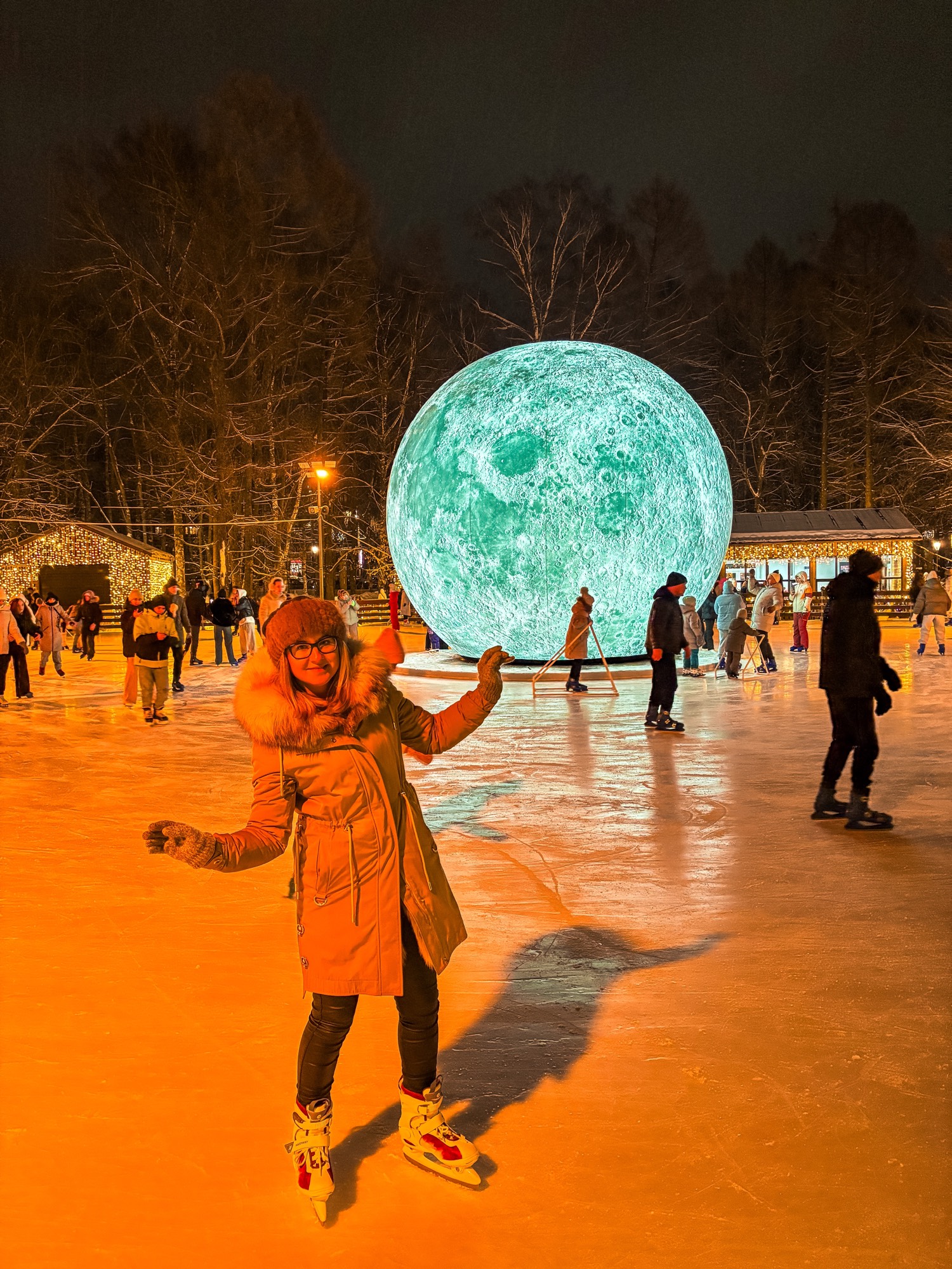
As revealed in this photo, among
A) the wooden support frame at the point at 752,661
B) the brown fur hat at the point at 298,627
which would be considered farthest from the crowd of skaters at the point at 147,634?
the wooden support frame at the point at 752,661

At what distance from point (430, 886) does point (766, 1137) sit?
3.97ft

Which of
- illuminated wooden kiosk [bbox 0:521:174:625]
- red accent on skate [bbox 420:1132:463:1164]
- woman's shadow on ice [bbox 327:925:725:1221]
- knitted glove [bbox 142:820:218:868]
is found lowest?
woman's shadow on ice [bbox 327:925:725:1221]

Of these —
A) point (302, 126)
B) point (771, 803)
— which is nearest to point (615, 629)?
point (771, 803)

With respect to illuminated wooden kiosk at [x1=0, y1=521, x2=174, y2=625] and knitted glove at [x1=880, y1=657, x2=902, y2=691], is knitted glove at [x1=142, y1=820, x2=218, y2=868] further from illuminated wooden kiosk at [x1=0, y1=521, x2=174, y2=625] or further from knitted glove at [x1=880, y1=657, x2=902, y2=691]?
illuminated wooden kiosk at [x1=0, y1=521, x2=174, y2=625]

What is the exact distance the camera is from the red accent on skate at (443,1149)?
334cm

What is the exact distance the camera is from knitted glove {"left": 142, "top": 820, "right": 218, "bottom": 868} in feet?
10.3

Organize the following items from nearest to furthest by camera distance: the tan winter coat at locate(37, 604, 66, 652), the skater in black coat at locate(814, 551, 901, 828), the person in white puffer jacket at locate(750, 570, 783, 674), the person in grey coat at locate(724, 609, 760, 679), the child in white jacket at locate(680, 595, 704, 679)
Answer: the skater in black coat at locate(814, 551, 901, 828)
the child in white jacket at locate(680, 595, 704, 679)
the person in grey coat at locate(724, 609, 760, 679)
the person in white puffer jacket at locate(750, 570, 783, 674)
the tan winter coat at locate(37, 604, 66, 652)

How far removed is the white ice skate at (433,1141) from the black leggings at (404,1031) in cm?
4

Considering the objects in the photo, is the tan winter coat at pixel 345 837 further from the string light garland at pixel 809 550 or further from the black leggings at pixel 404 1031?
the string light garland at pixel 809 550

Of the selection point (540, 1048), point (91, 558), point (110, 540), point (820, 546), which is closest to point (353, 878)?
point (540, 1048)

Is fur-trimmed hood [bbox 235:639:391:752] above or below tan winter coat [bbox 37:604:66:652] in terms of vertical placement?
above

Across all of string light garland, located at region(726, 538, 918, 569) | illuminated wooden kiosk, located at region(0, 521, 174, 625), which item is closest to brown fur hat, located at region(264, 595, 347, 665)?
string light garland, located at region(726, 538, 918, 569)

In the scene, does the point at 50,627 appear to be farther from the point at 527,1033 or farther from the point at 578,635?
the point at 527,1033

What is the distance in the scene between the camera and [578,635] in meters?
15.6
